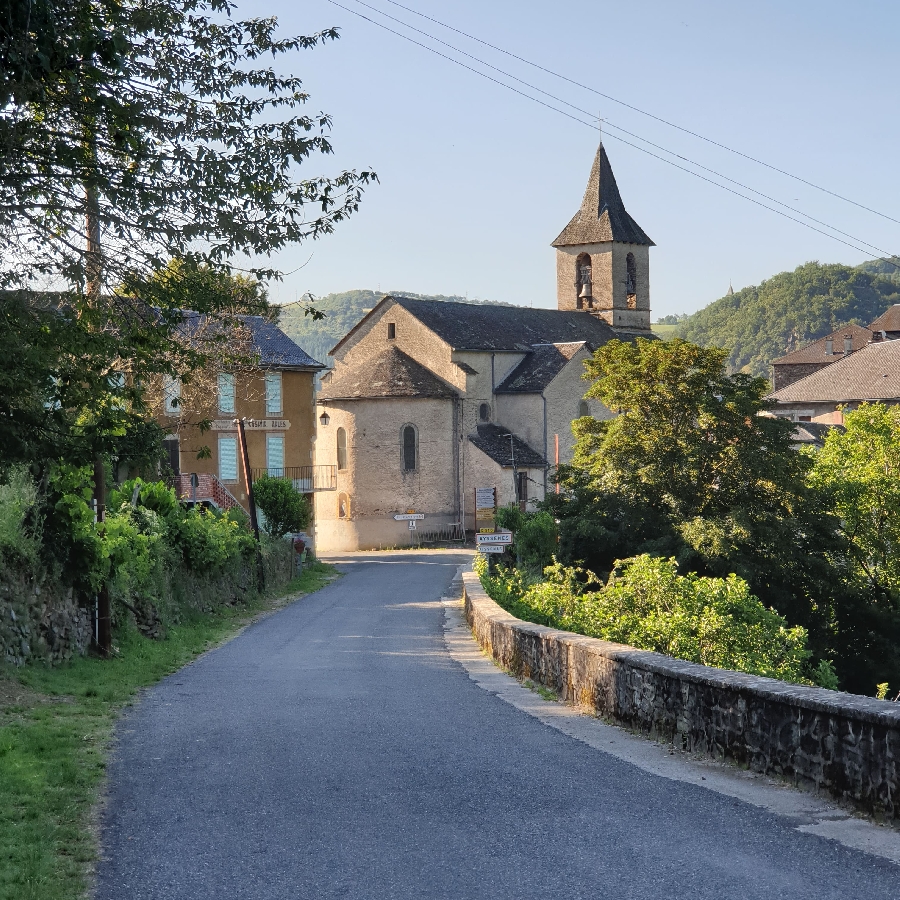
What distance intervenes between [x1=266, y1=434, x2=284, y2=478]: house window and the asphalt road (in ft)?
119

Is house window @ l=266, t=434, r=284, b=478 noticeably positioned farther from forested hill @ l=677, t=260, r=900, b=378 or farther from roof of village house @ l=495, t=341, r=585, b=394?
forested hill @ l=677, t=260, r=900, b=378

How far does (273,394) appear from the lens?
157 feet

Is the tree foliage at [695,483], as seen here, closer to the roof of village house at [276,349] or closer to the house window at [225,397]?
the roof of village house at [276,349]

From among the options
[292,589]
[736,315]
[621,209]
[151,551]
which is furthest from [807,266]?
[151,551]

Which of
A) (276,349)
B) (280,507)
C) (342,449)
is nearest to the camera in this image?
(280,507)

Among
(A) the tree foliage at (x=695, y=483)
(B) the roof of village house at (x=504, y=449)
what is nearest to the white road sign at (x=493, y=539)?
(A) the tree foliage at (x=695, y=483)

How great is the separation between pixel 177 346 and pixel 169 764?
4.05 metres

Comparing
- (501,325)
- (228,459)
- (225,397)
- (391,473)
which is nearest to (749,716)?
(225,397)

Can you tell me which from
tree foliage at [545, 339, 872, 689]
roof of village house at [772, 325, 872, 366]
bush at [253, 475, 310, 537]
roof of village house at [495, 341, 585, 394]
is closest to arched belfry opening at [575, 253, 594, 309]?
roof of village house at [495, 341, 585, 394]

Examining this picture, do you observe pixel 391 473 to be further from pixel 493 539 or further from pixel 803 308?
pixel 803 308

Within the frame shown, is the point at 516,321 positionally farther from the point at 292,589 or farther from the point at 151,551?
the point at 151,551

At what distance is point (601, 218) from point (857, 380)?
62.2 feet

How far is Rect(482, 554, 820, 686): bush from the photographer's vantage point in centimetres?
1477

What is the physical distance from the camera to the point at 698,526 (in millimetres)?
27500
